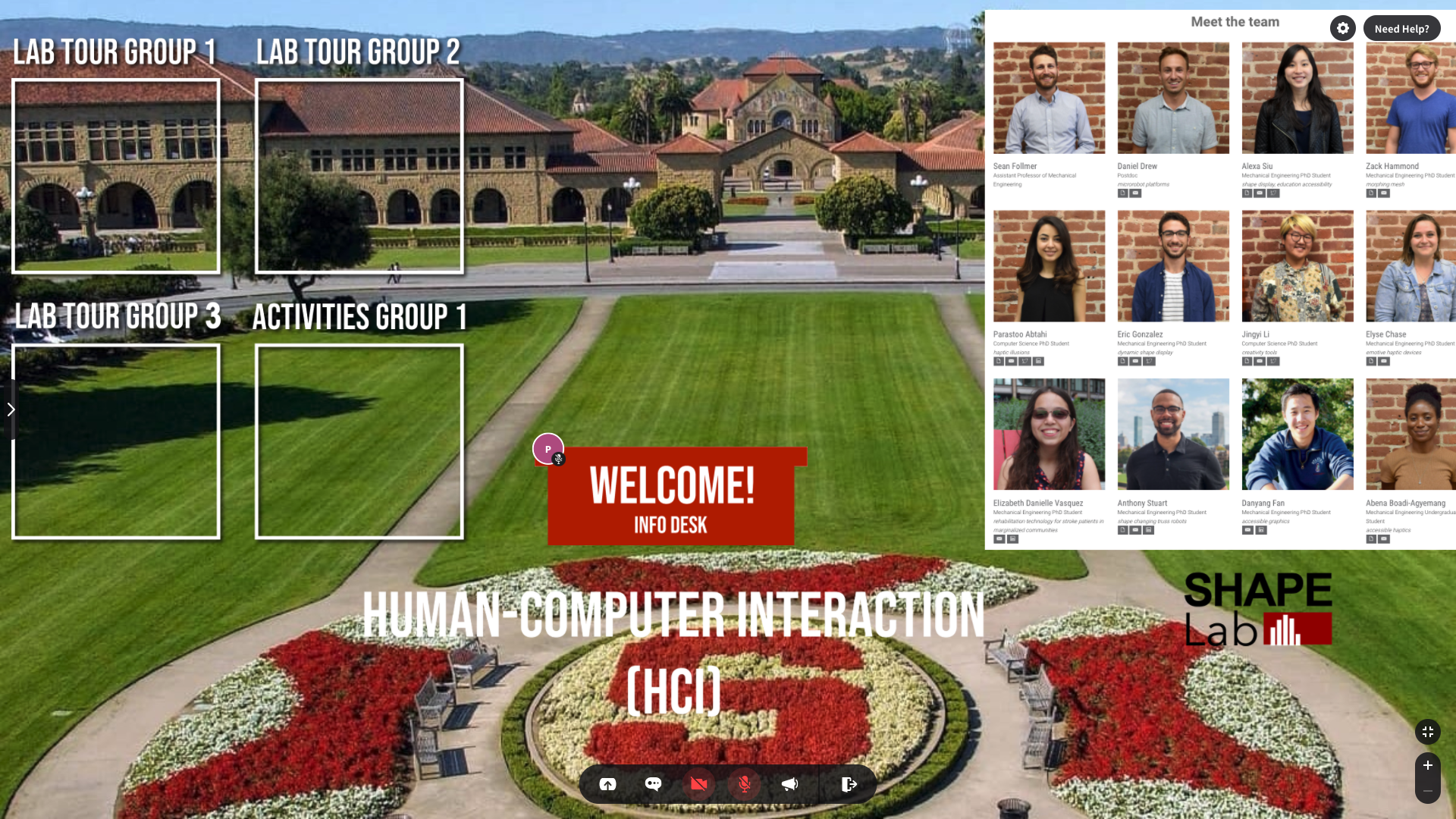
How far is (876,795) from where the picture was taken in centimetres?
2505

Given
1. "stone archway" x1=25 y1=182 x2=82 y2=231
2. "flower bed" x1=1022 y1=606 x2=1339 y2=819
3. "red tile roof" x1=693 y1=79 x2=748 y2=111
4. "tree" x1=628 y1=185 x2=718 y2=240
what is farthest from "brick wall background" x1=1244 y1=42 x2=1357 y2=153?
"red tile roof" x1=693 y1=79 x2=748 y2=111

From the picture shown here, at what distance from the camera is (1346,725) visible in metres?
27.2

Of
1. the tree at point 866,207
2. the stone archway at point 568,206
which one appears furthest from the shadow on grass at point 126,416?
the stone archway at point 568,206

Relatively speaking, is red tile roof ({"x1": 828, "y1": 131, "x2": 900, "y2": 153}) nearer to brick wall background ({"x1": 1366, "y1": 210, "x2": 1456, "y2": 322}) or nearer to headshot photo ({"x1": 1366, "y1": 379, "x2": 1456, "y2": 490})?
headshot photo ({"x1": 1366, "y1": 379, "x2": 1456, "y2": 490})

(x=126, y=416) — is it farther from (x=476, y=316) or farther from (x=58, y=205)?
(x=58, y=205)

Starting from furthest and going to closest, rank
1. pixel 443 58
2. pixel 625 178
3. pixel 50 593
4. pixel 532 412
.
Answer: pixel 625 178, pixel 532 412, pixel 50 593, pixel 443 58

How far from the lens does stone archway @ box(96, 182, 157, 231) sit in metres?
85.1

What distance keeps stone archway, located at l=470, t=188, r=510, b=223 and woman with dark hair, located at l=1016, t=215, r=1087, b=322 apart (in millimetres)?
88662

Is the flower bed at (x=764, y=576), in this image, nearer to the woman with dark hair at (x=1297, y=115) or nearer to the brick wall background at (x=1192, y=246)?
the brick wall background at (x=1192, y=246)

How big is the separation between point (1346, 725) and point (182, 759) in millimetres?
19119

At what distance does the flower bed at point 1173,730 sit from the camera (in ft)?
80.9

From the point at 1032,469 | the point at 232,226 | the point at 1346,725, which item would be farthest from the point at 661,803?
the point at 232,226

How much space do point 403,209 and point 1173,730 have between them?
→ 83.6m

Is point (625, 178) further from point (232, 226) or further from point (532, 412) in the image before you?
point (532, 412)
